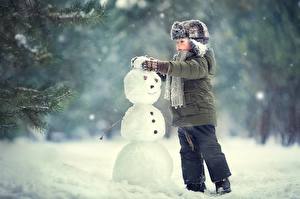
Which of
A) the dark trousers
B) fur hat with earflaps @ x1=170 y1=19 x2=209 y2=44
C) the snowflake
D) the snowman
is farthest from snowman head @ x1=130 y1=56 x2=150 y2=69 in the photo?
the snowflake

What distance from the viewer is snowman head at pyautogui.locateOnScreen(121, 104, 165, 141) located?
3.97 metres

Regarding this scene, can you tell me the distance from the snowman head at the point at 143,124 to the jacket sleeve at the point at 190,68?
477 mm

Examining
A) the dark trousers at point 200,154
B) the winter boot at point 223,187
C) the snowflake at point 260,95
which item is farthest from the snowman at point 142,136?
the snowflake at point 260,95

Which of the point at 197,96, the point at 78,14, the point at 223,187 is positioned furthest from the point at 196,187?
the point at 78,14

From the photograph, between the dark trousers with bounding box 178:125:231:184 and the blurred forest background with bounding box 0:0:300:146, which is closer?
the dark trousers with bounding box 178:125:231:184

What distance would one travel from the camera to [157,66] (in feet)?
12.3

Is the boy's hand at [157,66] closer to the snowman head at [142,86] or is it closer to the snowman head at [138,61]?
the snowman head at [138,61]

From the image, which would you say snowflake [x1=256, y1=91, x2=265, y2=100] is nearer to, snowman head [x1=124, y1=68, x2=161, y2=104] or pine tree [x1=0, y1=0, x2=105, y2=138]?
snowman head [x1=124, y1=68, x2=161, y2=104]

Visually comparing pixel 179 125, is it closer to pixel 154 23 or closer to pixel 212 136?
pixel 212 136

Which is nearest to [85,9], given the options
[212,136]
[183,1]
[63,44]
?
[212,136]

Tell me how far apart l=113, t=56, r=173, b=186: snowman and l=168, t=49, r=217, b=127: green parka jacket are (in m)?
0.23

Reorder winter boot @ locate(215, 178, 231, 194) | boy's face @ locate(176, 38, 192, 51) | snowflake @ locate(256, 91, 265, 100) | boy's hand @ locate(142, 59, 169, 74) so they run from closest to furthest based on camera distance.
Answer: boy's hand @ locate(142, 59, 169, 74), winter boot @ locate(215, 178, 231, 194), boy's face @ locate(176, 38, 192, 51), snowflake @ locate(256, 91, 265, 100)

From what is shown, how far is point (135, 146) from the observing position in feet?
13.1

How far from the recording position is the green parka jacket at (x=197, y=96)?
3922mm
